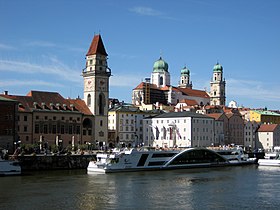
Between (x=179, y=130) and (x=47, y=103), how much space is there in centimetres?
3340

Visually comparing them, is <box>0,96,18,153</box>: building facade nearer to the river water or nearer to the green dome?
the river water

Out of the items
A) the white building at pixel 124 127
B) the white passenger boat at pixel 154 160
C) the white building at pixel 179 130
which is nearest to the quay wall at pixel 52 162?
the white passenger boat at pixel 154 160

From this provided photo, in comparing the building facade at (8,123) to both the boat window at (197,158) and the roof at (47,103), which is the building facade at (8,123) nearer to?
the roof at (47,103)

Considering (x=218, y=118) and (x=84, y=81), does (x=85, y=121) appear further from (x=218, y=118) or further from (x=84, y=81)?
(x=218, y=118)

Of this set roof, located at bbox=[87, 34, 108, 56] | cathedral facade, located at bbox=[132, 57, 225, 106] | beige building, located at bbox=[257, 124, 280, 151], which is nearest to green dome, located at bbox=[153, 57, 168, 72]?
cathedral facade, located at bbox=[132, 57, 225, 106]

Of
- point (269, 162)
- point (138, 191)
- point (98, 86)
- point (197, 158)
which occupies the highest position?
point (98, 86)

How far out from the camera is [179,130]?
124375 mm

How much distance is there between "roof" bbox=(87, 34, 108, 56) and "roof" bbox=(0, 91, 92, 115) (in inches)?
430

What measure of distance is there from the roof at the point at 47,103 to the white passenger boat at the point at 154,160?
2563 cm

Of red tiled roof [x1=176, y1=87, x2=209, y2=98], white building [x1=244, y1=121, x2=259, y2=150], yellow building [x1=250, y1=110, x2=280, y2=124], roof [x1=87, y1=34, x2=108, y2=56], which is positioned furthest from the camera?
red tiled roof [x1=176, y1=87, x2=209, y2=98]

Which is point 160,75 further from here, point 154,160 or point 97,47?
point 154,160

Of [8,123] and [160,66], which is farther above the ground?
[160,66]

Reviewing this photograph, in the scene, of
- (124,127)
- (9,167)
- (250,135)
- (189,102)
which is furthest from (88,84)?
(189,102)

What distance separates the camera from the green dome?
194 metres
